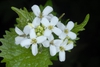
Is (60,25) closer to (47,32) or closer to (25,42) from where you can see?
(47,32)

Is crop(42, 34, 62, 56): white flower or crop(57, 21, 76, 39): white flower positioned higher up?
crop(57, 21, 76, 39): white flower

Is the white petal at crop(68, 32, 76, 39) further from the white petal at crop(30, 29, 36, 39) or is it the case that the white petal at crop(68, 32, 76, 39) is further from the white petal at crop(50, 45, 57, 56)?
the white petal at crop(30, 29, 36, 39)

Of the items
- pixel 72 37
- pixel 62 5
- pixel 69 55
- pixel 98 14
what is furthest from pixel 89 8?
pixel 72 37

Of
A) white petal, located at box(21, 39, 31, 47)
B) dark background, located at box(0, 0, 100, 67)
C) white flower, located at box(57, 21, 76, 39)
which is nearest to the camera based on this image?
white petal, located at box(21, 39, 31, 47)

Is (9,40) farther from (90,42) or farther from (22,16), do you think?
(90,42)

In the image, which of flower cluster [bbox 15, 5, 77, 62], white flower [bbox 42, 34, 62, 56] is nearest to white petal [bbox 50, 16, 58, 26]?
flower cluster [bbox 15, 5, 77, 62]

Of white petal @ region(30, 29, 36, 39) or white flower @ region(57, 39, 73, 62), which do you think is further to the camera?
white flower @ region(57, 39, 73, 62)

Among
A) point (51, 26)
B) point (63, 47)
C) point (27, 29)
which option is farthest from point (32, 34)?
point (63, 47)

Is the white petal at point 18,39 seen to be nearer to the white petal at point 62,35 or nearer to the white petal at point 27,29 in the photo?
the white petal at point 27,29
